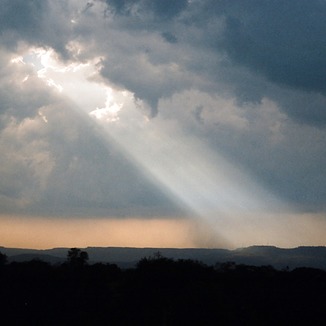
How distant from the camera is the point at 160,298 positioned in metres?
71.4

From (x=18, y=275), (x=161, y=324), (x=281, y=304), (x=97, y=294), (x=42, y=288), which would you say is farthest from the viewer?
(x=18, y=275)

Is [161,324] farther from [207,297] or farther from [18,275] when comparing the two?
[18,275]

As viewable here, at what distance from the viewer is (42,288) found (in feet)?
268

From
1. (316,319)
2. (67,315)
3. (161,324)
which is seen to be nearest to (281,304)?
(316,319)

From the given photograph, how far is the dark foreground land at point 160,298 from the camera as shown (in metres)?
64.8

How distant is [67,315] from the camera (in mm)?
69625

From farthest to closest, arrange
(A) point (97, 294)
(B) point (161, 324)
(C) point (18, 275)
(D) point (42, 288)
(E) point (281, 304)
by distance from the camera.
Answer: (C) point (18, 275), (D) point (42, 288), (A) point (97, 294), (E) point (281, 304), (B) point (161, 324)

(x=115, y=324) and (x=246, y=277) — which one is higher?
(x=246, y=277)

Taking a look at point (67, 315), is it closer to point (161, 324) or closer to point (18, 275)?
point (161, 324)

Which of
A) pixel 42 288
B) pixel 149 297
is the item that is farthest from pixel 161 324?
pixel 42 288

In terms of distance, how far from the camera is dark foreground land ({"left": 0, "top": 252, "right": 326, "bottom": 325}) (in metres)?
64.8

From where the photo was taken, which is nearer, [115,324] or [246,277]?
[115,324]

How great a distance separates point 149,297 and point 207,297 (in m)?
10.6

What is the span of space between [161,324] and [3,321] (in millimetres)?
18197
